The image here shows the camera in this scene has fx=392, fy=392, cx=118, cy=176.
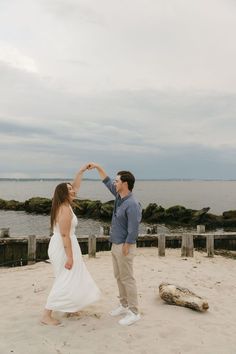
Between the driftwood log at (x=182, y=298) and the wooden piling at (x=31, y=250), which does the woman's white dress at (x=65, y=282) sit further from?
the wooden piling at (x=31, y=250)

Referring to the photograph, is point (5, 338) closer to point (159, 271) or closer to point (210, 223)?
point (159, 271)

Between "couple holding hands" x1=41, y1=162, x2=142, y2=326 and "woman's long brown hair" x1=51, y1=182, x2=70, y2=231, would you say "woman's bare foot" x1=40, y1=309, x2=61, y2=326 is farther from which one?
"woman's long brown hair" x1=51, y1=182, x2=70, y2=231

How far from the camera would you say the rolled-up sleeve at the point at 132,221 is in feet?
18.1

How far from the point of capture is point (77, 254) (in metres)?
5.77

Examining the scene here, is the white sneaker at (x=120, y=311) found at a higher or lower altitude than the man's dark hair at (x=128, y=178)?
lower

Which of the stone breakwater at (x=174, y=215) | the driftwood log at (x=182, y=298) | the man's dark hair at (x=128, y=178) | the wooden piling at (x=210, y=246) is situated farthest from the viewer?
the stone breakwater at (x=174, y=215)

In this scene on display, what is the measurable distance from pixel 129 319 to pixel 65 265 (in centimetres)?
121

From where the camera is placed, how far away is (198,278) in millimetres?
9398

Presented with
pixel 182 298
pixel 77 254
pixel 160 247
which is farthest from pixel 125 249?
pixel 160 247

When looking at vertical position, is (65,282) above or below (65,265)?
below

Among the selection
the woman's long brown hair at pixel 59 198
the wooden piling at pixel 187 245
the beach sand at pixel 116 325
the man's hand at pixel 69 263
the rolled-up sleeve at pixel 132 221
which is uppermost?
the woman's long brown hair at pixel 59 198

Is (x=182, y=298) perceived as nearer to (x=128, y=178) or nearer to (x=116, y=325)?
(x=116, y=325)

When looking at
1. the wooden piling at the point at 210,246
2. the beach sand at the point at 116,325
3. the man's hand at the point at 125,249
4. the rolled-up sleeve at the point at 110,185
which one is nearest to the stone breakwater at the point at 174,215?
the wooden piling at the point at 210,246

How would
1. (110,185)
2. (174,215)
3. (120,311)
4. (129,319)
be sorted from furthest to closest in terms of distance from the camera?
1. (174,215)
2. (110,185)
3. (120,311)
4. (129,319)
